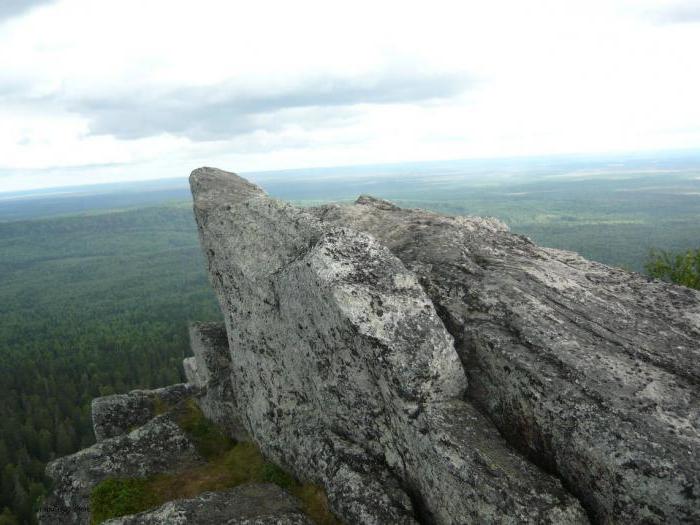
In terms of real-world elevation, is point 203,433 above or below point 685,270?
below

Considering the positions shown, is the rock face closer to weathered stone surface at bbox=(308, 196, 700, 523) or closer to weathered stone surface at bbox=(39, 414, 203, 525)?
weathered stone surface at bbox=(308, 196, 700, 523)

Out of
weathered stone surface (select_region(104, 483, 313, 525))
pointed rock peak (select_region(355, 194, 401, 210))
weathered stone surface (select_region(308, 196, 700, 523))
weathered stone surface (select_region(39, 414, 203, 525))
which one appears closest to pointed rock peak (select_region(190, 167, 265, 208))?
pointed rock peak (select_region(355, 194, 401, 210))

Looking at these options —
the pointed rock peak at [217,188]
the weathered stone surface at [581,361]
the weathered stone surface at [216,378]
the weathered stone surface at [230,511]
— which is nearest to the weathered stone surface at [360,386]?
the weathered stone surface at [581,361]

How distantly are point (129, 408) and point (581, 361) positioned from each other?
2636 cm

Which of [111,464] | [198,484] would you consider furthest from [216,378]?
[111,464]

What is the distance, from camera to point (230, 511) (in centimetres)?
1733

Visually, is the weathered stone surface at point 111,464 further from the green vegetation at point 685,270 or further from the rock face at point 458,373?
the green vegetation at point 685,270

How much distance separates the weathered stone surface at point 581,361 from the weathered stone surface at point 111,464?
14.8 m

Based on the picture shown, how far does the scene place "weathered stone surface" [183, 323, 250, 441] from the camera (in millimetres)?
24641

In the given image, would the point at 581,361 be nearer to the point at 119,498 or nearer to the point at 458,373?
the point at 458,373

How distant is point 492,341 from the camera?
55.3 ft

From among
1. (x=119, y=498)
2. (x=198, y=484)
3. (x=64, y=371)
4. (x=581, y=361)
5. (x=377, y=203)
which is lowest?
(x=64, y=371)

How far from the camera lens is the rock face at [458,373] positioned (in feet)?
44.9

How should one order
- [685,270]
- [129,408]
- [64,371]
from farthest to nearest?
[64,371] → [685,270] → [129,408]
